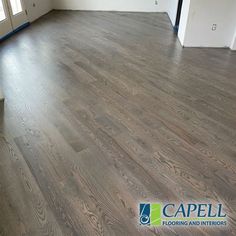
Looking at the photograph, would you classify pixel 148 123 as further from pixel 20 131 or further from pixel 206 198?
pixel 20 131

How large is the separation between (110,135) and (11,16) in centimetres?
376

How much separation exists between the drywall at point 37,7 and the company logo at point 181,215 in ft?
16.4

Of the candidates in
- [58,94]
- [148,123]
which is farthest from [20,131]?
[148,123]

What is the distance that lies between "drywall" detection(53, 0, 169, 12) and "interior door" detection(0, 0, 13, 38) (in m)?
1.87

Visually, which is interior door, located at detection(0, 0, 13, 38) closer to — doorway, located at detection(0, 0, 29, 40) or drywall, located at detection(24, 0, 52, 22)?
doorway, located at detection(0, 0, 29, 40)

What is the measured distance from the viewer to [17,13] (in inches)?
190

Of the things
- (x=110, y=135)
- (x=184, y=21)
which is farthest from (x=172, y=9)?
(x=110, y=135)

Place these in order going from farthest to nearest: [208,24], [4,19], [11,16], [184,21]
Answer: [11,16] < [4,19] < [184,21] < [208,24]

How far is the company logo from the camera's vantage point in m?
1.60

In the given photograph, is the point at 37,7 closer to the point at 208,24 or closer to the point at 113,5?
the point at 113,5

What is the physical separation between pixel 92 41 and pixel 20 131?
2.65m

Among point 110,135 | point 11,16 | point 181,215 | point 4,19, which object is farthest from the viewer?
point 11,16

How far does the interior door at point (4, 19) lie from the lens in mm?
4414

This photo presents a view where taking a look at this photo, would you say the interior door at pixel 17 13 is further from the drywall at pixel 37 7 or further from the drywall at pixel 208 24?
the drywall at pixel 208 24
